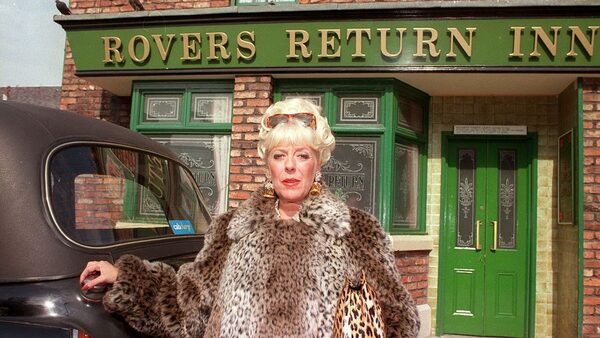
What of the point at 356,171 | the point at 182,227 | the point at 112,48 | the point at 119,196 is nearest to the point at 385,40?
the point at 356,171

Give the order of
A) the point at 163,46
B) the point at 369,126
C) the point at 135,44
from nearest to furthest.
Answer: the point at 369,126 → the point at 163,46 → the point at 135,44

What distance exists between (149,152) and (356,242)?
60.5 inches

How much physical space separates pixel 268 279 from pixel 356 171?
4.40 meters

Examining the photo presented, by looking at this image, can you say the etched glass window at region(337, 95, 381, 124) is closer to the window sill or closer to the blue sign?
the window sill

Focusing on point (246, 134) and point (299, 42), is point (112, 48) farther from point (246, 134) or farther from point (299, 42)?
point (299, 42)

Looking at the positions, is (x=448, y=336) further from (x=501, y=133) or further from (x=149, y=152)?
(x=149, y=152)

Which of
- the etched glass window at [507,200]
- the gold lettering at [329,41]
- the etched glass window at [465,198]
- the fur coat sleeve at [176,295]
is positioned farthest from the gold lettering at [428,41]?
the fur coat sleeve at [176,295]

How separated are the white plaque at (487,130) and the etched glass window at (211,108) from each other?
111 inches

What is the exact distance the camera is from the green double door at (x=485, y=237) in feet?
22.1

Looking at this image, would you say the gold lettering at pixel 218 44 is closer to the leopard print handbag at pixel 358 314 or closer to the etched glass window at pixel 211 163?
the etched glass window at pixel 211 163

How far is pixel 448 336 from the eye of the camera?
673cm

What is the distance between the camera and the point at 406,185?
671cm

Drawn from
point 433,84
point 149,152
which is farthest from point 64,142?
point 433,84

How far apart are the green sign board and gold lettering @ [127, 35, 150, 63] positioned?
0.04 feet
